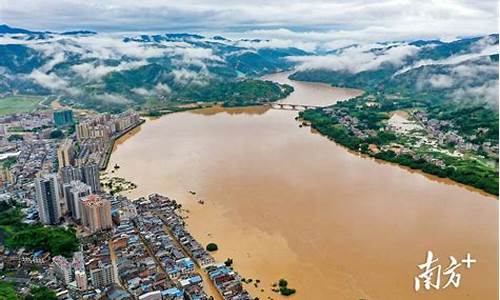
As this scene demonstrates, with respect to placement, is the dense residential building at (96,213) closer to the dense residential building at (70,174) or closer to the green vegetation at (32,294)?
the dense residential building at (70,174)

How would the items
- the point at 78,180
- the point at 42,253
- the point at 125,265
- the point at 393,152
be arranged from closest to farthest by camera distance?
the point at 125,265, the point at 42,253, the point at 78,180, the point at 393,152

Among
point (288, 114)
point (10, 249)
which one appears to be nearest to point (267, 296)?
point (10, 249)

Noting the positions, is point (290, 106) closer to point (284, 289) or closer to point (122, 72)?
point (122, 72)

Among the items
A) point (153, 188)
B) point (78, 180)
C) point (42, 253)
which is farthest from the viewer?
point (153, 188)

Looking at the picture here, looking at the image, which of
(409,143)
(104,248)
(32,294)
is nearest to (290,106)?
(409,143)

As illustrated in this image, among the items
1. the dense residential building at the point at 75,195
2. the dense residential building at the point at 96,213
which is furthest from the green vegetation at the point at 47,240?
the dense residential building at the point at 75,195

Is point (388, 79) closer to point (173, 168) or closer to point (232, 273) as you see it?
point (173, 168)
